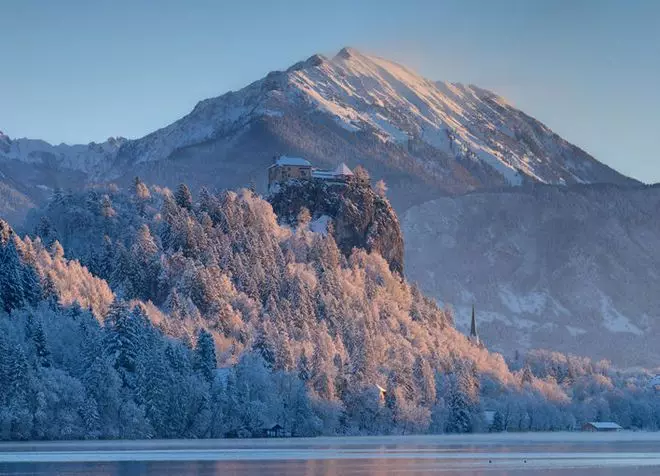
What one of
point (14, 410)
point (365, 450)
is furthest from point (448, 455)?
point (14, 410)

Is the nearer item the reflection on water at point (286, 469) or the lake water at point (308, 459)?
the reflection on water at point (286, 469)

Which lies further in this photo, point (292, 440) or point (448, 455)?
point (292, 440)

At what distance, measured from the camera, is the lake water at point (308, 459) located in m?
133

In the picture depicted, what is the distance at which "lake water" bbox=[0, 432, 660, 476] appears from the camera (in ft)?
437

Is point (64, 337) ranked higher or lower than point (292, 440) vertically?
higher

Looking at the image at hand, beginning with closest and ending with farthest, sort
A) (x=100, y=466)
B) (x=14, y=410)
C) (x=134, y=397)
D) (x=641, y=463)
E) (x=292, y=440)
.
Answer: (x=100, y=466)
(x=641, y=463)
(x=14, y=410)
(x=134, y=397)
(x=292, y=440)

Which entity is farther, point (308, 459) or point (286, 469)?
point (308, 459)

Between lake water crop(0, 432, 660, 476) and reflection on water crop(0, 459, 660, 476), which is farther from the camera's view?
lake water crop(0, 432, 660, 476)

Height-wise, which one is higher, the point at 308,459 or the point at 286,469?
the point at 286,469

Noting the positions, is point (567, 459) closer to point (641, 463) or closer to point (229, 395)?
point (641, 463)

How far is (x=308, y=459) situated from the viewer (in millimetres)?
152750

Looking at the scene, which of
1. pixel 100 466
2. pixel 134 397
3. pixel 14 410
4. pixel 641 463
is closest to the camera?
pixel 100 466

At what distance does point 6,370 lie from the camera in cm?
17312

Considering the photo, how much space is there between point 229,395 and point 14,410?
120 ft
